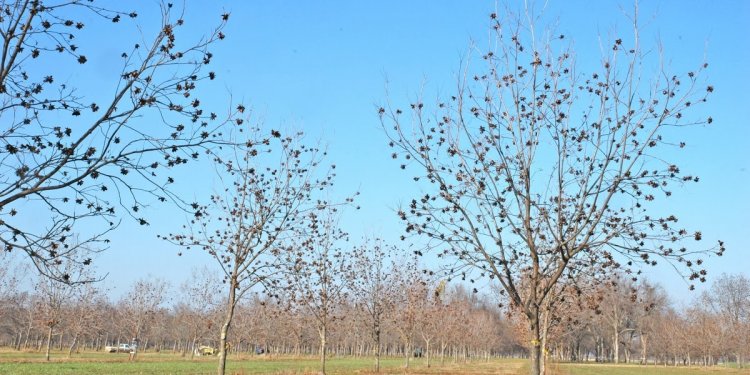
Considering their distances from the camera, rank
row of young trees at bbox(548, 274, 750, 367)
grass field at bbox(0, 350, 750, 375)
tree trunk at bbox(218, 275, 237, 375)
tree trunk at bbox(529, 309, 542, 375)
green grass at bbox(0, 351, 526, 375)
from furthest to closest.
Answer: row of young trees at bbox(548, 274, 750, 367)
grass field at bbox(0, 350, 750, 375)
green grass at bbox(0, 351, 526, 375)
tree trunk at bbox(218, 275, 237, 375)
tree trunk at bbox(529, 309, 542, 375)

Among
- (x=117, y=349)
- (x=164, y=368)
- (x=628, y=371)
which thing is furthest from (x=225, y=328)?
(x=117, y=349)

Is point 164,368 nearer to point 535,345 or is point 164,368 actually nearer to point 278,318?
point 278,318

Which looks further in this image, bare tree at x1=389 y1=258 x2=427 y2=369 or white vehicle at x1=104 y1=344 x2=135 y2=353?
white vehicle at x1=104 y1=344 x2=135 y2=353

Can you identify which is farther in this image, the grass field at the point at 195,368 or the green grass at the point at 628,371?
the green grass at the point at 628,371

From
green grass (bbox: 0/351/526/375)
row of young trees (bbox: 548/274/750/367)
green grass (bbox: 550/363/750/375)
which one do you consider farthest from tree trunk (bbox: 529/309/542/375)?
row of young trees (bbox: 548/274/750/367)

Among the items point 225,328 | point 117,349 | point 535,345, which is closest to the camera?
point 535,345

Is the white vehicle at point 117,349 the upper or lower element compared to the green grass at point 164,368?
lower

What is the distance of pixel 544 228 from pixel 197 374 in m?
26.2

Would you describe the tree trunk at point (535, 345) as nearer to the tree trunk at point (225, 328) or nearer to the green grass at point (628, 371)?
the tree trunk at point (225, 328)

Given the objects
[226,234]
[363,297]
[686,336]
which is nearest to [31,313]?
[363,297]

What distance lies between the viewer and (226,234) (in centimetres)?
1703

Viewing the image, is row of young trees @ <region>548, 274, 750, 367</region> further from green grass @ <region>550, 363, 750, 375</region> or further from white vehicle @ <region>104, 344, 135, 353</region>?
white vehicle @ <region>104, 344, 135, 353</region>

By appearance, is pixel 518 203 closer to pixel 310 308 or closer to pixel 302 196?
pixel 302 196

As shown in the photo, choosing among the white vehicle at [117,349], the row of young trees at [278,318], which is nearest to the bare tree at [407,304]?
the row of young trees at [278,318]
